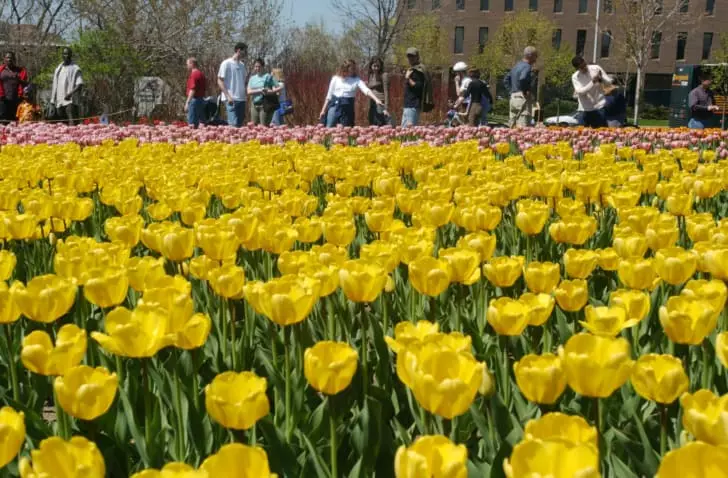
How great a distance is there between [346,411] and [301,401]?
0.37 ft

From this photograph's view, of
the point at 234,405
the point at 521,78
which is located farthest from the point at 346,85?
the point at 234,405

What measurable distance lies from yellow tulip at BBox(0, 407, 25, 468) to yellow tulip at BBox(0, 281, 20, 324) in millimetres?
728

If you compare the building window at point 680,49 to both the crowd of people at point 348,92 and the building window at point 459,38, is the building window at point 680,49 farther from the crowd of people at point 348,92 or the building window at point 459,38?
the crowd of people at point 348,92

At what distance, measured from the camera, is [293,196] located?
3.74 m

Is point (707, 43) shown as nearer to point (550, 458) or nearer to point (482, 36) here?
point (482, 36)

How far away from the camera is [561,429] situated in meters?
1.25

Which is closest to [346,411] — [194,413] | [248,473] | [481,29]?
[194,413]

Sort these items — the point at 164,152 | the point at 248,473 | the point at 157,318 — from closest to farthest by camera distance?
the point at 248,473, the point at 157,318, the point at 164,152

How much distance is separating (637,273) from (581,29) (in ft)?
206

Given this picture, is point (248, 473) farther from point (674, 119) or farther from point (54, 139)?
point (674, 119)

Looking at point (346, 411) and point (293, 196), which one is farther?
point (293, 196)

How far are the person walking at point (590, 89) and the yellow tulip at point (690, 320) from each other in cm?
923

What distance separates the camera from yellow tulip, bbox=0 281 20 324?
2000 millimetres

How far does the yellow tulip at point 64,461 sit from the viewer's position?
3.90 feet
